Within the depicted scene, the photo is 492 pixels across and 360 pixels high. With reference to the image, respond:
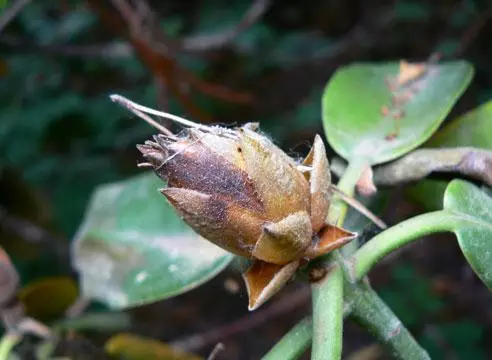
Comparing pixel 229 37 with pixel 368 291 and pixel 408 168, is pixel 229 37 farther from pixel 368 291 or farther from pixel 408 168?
pixel 368 291

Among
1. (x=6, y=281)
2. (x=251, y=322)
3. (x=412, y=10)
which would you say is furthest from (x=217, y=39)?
(x=6, y=281)

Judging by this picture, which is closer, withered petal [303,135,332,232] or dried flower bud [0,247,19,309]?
withered petal [303,135,332,232]

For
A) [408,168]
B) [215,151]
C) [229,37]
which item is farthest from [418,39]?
[215,151]

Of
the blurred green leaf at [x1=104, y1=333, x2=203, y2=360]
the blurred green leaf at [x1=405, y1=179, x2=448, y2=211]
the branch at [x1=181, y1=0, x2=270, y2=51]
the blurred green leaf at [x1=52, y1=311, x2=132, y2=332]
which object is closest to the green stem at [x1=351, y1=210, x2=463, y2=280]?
the blurred green leaf at [x1=405, y1=179, x2=448, y2=211]

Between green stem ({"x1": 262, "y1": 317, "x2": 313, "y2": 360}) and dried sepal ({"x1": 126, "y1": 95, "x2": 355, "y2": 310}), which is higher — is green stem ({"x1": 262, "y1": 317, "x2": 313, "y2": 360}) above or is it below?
below

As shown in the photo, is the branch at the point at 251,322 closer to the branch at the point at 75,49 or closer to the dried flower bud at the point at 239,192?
the branch at the point at 75,49

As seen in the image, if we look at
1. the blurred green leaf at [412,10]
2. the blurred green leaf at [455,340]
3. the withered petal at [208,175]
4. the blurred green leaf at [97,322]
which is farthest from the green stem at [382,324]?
the blurred green leaf at [412,10]

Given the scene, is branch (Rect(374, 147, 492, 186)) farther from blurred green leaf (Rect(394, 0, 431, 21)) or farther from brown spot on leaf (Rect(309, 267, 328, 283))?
blurred green leaf (Rect(394, 0, 431, 21))
